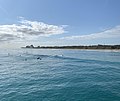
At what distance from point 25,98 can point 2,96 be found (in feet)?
13.4

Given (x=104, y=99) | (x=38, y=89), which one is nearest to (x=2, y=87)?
(x=38, y=89)

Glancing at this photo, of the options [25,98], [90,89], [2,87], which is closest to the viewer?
[25,98]

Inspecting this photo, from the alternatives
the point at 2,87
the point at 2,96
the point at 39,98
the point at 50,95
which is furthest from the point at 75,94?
the point at 2,87

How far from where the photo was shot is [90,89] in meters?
26.4

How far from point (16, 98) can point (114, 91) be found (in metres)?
15.7

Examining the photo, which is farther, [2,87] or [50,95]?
[2,87]

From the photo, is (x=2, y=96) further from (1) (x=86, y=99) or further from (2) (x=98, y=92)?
(2) (x=98, y=92)

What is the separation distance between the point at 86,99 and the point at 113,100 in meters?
3.74

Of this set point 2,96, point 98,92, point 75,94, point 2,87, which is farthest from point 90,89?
point 2,87

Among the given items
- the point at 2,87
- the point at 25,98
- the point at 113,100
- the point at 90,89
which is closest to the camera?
the point at 113,100

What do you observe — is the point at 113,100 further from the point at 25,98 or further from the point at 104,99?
the point at 25,98

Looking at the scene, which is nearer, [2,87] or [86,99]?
[86,99]

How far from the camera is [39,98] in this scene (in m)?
22.2

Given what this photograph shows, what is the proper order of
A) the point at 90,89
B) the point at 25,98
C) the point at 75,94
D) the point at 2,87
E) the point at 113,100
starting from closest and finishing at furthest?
the point at 113,100 < the point at 25,98 < the point at 75,94 < the point at 90,89 < the point at 2,87
